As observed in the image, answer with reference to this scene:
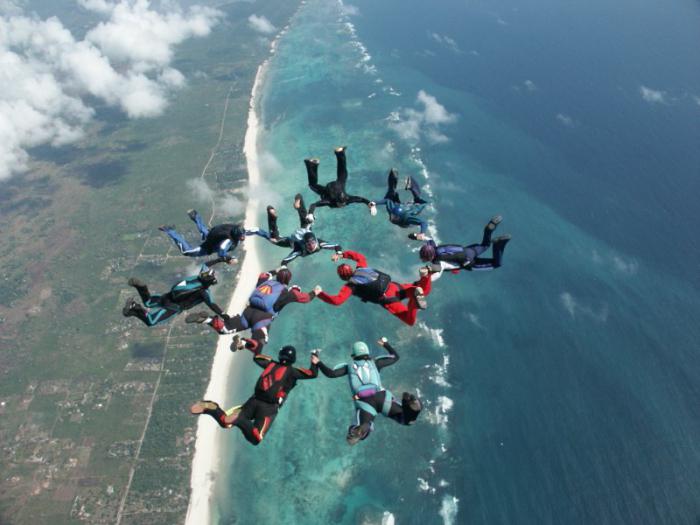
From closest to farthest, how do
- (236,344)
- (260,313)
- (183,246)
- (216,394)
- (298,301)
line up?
(236,344) → (260,313) → (298,301) → (183,246) → (216,394)

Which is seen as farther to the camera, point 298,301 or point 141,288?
point 298,301

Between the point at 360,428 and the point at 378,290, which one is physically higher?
the point at 378,290

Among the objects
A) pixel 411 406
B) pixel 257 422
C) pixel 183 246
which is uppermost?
pixel 411 406

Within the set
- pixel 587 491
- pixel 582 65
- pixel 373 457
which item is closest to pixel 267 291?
pixel 373 457

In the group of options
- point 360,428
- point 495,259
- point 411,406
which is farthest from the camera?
point 495,259

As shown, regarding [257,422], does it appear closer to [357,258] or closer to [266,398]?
[266,398]

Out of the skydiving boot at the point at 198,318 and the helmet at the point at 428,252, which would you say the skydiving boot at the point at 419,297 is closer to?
the helmet at the point at 428,252

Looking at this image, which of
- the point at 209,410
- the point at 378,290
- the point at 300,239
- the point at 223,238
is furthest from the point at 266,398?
the point at 223,238
